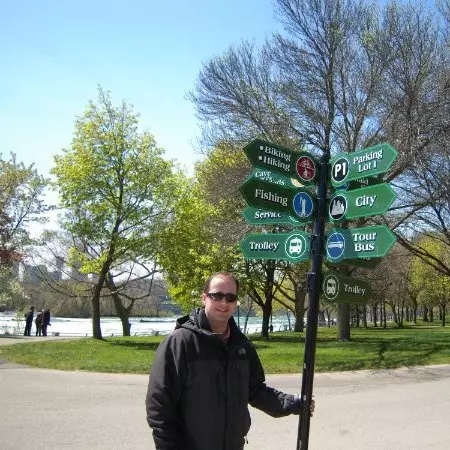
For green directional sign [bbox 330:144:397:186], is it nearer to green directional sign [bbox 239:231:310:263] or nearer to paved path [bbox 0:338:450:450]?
green directional sign [bbox 239:231:310:263]

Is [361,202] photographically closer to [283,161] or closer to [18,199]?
[283,161]

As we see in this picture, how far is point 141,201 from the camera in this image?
22391 mm

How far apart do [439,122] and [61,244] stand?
2874cm

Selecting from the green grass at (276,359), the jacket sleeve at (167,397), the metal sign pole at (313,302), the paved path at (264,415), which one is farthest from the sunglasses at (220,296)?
the green grass at (276,359)

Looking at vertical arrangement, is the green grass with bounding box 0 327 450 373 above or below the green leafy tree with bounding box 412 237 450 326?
below

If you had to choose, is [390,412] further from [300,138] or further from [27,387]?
[300,138]

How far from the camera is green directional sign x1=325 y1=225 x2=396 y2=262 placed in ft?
13.5

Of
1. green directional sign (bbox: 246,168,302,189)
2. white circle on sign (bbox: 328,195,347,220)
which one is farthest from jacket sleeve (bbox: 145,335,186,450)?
green directional sign (bbox: 246,168,302,189)

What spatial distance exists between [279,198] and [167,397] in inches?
93.1

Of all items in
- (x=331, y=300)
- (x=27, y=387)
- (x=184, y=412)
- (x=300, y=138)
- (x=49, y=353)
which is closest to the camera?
(x=184, y=412)

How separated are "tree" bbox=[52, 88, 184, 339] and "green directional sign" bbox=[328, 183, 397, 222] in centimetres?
1773

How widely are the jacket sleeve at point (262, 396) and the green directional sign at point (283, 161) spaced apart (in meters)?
1.81

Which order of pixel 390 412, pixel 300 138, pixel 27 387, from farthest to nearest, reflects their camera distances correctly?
pixel 300 138
pixel 27 387
pixel 390 412

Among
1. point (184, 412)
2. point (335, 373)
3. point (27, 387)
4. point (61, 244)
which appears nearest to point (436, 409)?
point (335, 373)
